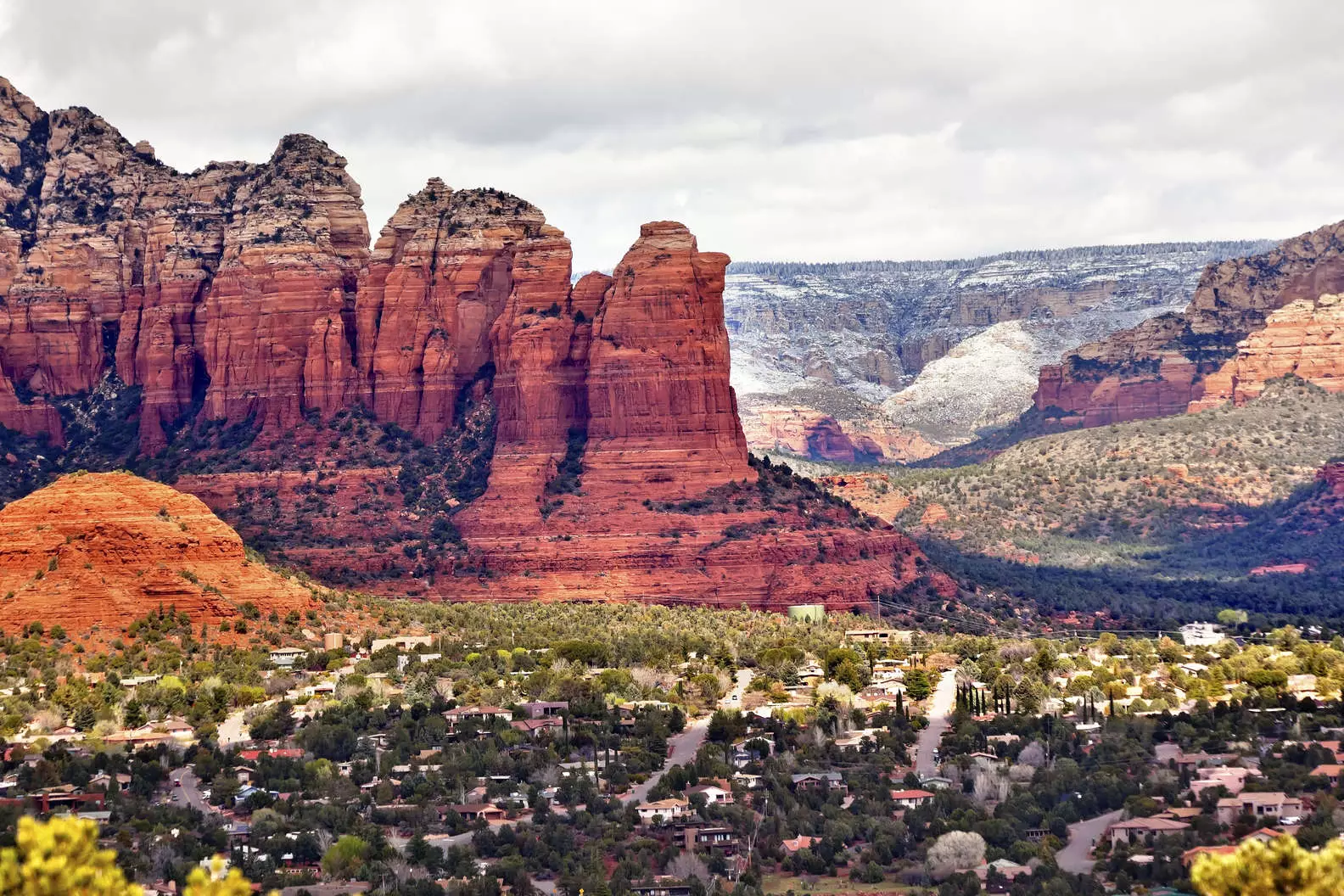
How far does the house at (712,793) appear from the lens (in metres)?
78.1

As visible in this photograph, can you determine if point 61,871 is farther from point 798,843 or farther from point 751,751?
point 751,751

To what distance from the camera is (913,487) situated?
7500 inches

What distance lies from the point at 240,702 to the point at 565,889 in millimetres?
30032

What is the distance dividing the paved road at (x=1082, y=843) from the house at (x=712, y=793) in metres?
10.8

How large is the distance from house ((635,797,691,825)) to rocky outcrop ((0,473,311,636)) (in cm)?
3194

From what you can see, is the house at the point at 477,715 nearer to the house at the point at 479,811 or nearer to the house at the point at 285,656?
the house at the point at 285,656

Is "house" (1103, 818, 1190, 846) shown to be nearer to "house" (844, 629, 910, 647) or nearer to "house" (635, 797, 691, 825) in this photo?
"house" (635, 797, 691, 825)

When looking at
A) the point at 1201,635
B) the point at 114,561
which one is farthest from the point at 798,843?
the point at 1201,635

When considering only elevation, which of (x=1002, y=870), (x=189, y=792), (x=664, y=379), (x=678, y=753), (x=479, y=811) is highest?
(x=664, y=379)

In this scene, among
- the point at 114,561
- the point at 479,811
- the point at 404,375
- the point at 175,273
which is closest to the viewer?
the point at 479,811

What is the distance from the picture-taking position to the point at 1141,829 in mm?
70500

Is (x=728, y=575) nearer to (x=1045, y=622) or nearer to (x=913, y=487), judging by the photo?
(x=1045, y=622)

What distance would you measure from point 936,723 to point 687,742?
9971 millimetres

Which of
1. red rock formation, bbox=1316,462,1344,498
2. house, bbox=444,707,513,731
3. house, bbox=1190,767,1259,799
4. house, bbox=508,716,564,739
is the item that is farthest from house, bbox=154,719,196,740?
red rock formation, bbox=1316,462,1344,498
